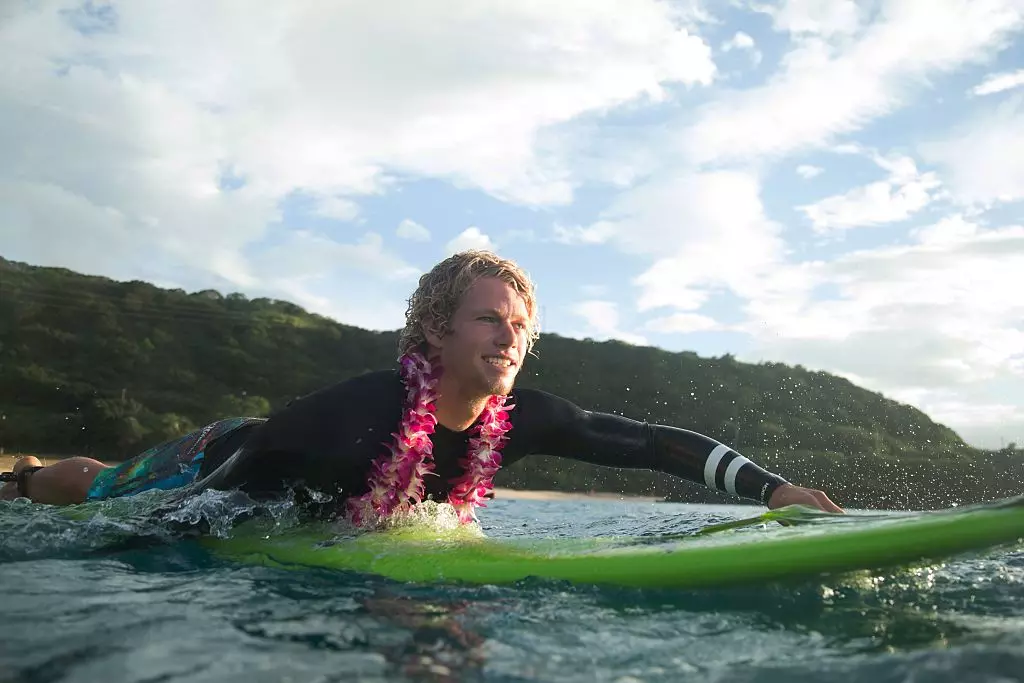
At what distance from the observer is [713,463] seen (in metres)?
3.93

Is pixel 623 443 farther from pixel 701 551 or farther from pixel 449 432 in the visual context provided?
pixel 701 551

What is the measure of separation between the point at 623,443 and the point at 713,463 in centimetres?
48

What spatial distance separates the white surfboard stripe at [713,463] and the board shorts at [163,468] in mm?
2467

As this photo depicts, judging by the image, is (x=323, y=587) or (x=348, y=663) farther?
(x=323, y=587)

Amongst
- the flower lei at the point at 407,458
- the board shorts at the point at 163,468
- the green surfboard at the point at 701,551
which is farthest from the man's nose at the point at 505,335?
the board shorts at the point at 163,468

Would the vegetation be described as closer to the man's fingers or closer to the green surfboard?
the man's fingers

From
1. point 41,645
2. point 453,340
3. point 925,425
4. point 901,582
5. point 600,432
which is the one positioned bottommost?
point 41,645

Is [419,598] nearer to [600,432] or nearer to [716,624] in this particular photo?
[716,624]

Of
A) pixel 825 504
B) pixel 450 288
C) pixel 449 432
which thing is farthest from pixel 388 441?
pixel 825 504

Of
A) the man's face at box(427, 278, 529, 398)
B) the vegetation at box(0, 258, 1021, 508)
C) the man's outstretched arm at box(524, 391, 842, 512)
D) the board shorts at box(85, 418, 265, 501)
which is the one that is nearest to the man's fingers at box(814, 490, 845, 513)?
the man's outstretched arm at box(524, 391, 842, 512)

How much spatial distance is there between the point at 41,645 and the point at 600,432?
2.76 metres

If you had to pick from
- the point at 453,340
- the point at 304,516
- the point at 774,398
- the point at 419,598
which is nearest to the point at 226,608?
the point at 419,598

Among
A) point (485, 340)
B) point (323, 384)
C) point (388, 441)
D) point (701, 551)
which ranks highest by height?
point (323, 384)

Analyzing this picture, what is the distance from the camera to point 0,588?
2.54 meters
